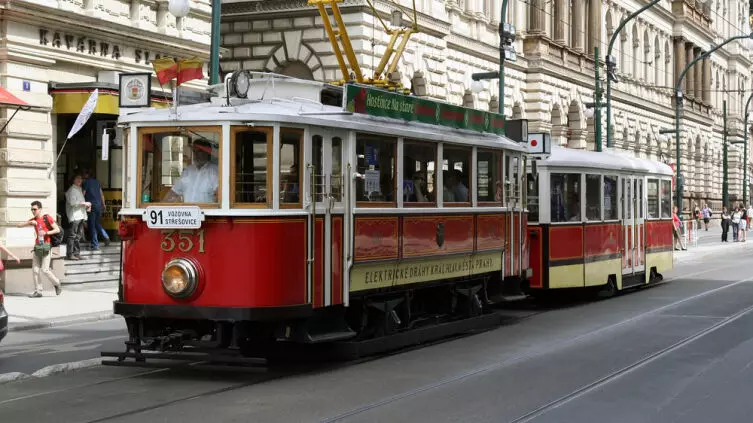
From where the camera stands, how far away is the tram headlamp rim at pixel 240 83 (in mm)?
11234

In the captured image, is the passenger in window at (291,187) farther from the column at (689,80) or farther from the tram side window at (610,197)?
the column at (689,80)

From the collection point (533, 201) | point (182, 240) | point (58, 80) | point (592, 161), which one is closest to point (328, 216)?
point (182, 240)

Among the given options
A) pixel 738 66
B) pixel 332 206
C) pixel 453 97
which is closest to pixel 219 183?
pixel 332 206

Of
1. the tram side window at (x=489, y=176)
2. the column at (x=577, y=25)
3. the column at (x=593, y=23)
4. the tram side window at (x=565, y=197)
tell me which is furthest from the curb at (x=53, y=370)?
the column at (x=593, y=23)

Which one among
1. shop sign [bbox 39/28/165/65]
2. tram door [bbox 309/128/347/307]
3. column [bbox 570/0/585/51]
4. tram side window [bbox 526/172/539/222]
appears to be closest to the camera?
tram door [bbox 309/128/347/307]

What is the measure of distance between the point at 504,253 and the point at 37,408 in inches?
310

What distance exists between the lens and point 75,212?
2294cm

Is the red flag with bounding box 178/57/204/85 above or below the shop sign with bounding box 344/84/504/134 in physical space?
above

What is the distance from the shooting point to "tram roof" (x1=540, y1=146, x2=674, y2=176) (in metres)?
18.8

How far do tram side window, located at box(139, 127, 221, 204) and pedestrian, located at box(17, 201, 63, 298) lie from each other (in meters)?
9.59

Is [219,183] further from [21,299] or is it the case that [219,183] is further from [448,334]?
[21,299]

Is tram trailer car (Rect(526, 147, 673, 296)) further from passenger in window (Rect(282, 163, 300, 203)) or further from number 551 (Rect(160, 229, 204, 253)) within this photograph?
number 551 (Rect(160, 229, 204, 253))

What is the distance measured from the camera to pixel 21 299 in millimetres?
19859

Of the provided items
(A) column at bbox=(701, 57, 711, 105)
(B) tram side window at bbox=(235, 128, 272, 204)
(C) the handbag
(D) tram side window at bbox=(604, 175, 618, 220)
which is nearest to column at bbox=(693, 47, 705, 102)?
(A) column at bbox=(701, 57, 711, 105)
